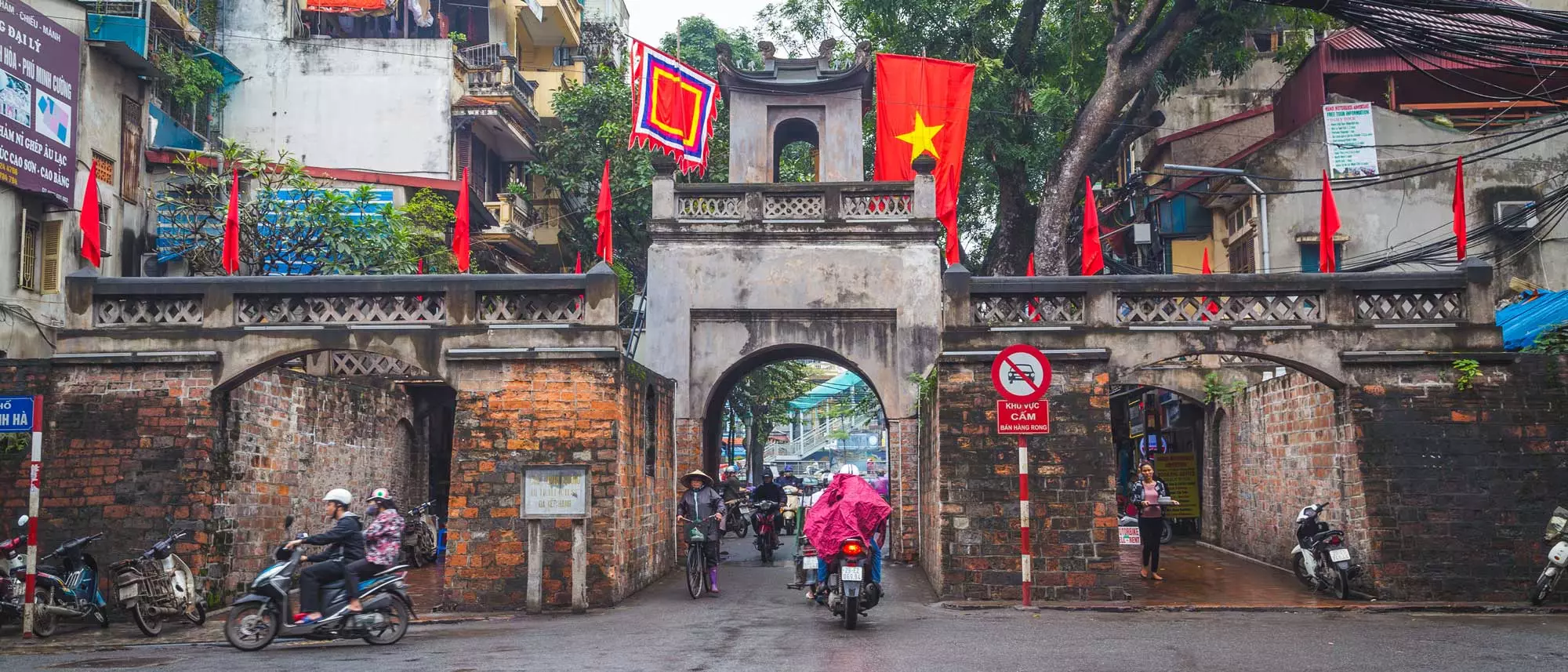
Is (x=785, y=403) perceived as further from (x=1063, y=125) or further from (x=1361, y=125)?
(x=1361, y=125)

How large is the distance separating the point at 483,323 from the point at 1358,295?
29.2 ft

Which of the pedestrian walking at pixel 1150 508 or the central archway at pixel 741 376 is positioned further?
the central archway at pixel 741 376

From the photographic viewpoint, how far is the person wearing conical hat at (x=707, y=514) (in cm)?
1463

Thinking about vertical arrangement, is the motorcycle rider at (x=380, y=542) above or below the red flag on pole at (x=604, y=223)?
below

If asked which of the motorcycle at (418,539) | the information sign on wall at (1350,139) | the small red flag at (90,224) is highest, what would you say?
the information sign on wall at (1350,139)

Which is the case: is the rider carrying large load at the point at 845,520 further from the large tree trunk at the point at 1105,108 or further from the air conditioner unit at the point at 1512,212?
the air conditioner unit at the point at 1512,212

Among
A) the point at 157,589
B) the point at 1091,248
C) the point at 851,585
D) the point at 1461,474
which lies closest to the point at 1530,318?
the point at 1461,474

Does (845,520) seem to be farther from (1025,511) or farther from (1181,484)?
(1181,484)

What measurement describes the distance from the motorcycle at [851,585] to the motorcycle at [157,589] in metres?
5.80

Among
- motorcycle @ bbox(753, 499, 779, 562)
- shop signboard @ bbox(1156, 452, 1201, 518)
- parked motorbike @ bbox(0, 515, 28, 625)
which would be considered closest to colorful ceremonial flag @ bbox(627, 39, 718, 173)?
motorcycle @ bbox(753, 499, 779, 562)

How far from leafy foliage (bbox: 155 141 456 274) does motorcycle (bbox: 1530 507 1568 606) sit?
17.6m

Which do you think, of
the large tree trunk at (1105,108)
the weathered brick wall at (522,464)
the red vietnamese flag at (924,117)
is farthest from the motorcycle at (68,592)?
the large tree trunk at (1105,108)

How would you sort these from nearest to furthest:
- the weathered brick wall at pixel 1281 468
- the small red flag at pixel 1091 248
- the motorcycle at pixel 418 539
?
the weathered brick wall at pixel 1281 468
the small red flag at pixel 1091 248
the motorcycle at pixel 418 539

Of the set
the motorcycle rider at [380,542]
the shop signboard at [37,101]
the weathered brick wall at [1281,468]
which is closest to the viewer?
the motorcycle rider at [380,542]
